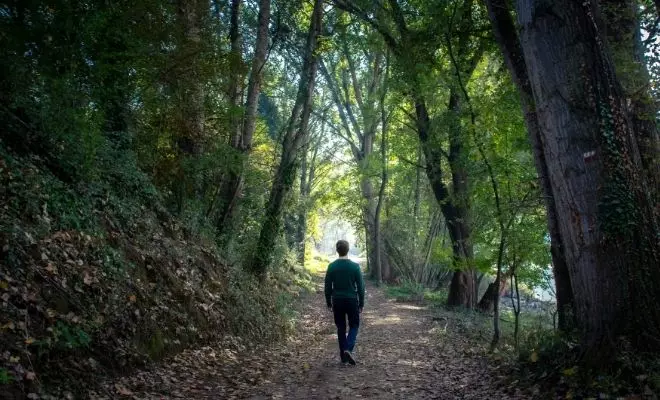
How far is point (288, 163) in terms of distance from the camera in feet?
43.7

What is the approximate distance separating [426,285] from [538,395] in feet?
74.1

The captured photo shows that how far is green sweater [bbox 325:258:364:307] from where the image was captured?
767cm

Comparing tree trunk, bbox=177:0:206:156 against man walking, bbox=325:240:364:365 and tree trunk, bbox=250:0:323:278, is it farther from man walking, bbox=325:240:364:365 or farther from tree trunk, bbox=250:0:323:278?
man walking, bbox=325:240:364:365

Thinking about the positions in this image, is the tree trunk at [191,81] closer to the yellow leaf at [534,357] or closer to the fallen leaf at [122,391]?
the fallen leaf at [122,391]

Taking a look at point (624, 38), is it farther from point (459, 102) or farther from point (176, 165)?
point (176, 165)

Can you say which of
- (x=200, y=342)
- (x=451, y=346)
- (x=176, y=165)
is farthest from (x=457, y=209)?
(x=200, y=342)

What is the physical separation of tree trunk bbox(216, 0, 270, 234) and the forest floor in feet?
12.7

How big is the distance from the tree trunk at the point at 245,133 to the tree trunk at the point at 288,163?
1.11 m

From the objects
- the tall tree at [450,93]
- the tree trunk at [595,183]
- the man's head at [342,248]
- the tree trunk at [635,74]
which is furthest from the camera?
the tall tree at [450,93]

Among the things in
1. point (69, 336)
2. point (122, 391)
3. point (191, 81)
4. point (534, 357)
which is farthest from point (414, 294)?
point (69, 336)

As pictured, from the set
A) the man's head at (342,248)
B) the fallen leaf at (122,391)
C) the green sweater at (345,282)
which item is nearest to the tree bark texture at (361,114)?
the man's head at (342,248)

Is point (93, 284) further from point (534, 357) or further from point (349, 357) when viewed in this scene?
point (534, 357)

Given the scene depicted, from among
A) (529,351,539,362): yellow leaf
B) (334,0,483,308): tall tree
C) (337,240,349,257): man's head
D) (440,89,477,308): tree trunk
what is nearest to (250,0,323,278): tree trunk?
(334,0,483,308): tall tree

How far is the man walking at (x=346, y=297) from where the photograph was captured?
7.65 metres
